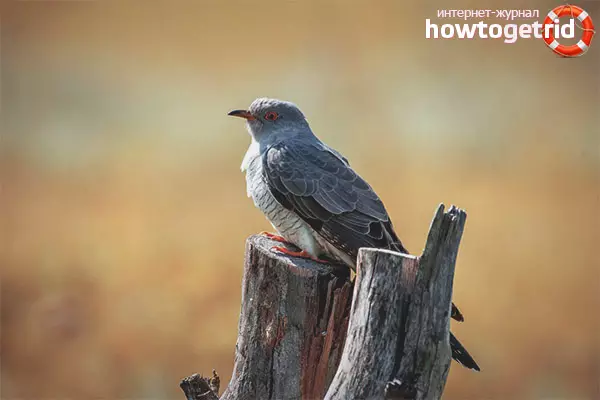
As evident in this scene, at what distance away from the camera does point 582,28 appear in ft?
19.1

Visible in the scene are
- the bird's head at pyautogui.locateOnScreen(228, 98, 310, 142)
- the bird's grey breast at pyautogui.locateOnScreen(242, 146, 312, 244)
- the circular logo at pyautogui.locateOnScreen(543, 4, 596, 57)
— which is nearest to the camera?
the bird's grey breast at pyautogui.locateOnScreen(242, 146, 312, 244)

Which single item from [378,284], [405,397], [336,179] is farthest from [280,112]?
[405,397]

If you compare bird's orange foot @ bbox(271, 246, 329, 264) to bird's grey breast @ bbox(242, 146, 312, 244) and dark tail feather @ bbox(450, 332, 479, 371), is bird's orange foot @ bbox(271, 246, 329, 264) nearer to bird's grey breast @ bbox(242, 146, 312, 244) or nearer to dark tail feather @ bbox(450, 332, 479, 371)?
bird's grey breast @ bbox(242, 146, 312, 244)

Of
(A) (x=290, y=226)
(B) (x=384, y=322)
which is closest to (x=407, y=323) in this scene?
(B) (x=384, y=322)

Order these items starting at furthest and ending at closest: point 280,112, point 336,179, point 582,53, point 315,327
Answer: point 582,53
point 280,112
point 336,179
point 315,327

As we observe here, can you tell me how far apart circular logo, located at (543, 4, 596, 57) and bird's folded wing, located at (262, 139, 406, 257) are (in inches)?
87.3

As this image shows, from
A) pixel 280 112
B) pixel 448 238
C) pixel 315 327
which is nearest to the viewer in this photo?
pixel 448 238

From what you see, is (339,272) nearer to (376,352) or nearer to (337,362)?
(337,362)

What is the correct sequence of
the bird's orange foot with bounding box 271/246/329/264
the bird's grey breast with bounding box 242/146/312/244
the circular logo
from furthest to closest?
the circular logo, the bird's grey breast with bounding box 242/146/312/244, the bird's orange foot with bounding box 271/246/329/264

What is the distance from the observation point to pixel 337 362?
13.3 feet

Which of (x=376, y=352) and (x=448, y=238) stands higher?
(x=448, y=238)

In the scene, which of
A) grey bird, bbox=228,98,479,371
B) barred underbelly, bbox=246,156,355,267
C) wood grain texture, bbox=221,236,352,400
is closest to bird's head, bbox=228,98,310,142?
grey bird, bbox=228,98,479,371

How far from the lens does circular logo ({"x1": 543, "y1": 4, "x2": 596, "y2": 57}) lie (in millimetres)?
5758

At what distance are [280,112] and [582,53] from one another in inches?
102
